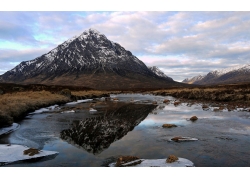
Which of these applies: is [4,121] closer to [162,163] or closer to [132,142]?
[132,142]

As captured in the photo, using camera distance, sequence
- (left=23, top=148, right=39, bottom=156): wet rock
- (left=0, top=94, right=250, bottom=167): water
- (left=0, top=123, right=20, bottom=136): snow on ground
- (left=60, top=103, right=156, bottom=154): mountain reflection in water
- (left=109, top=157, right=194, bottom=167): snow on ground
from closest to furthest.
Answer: (left=109, top=157, right=194, bottom=167): snow on ground, (left=0, top=94, right=250, bottom=167): water, (left=23, top=148, right=39, bottom=156): wet rock, (left=60, top=103, right=156, bottom=154): mountain reflection in water, (left=0, top=123, right=20, bottom=136): snow on ground

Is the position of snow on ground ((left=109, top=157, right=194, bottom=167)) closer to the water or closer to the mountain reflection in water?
the water

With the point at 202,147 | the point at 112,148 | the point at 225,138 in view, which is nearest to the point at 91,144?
the point at 112,148

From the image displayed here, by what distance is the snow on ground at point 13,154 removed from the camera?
9.58 meters

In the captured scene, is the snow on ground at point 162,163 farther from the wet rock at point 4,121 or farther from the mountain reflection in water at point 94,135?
the wet rock at point 4,121

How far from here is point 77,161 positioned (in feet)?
30.9

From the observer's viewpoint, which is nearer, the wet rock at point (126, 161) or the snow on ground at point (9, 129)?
the wet rock at point (126, 161)

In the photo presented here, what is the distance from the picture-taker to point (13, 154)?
10156 millimetres

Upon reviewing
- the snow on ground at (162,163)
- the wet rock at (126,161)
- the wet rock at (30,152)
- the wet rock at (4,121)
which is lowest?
the snow on ground at (162,163)

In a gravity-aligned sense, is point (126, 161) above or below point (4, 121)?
below

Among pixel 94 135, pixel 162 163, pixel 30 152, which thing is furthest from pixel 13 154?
pixel 162 163

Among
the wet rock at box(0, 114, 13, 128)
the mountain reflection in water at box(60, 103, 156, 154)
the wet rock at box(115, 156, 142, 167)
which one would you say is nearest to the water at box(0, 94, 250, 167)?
the mountain reflection in water at box(60, 103, 156, 154)

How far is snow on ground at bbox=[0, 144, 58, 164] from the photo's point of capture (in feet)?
31.4

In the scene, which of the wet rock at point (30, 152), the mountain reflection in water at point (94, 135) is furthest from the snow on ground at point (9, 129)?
the wet rock at point (30, 152)
